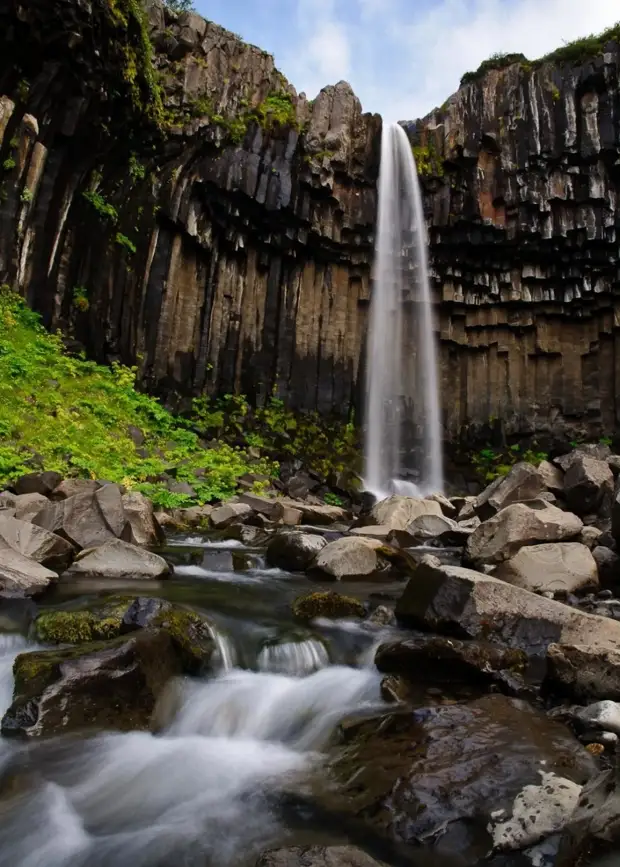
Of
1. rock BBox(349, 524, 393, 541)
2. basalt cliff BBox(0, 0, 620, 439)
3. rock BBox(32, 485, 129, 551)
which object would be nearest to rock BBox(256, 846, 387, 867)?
rock BBox(32, 485, 129, 551)

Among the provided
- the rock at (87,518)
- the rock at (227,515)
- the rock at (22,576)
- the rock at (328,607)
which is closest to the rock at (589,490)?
the rock at (227,515)

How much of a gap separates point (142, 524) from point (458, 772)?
23.8 feet

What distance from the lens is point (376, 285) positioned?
24.8 metres

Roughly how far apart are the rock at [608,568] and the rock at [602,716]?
13.5 feet

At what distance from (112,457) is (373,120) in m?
18.4

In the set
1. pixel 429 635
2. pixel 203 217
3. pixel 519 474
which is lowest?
pixel 429 635

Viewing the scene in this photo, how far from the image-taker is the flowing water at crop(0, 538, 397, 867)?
2910 mm

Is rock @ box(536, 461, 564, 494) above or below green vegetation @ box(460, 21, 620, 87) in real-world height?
below

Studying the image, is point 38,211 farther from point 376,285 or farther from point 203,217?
point 376,285

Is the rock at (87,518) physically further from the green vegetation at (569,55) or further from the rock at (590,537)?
the green vegetation at (569,55)

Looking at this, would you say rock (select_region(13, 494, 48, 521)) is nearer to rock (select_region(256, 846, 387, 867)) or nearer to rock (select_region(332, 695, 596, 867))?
rock (select_region(332, 695, 596, 867))

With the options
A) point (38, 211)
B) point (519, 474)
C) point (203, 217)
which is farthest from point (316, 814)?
point (203, 217)

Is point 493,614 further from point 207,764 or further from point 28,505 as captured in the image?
point 28,505

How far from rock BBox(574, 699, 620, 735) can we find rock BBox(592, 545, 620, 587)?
4106 mm
